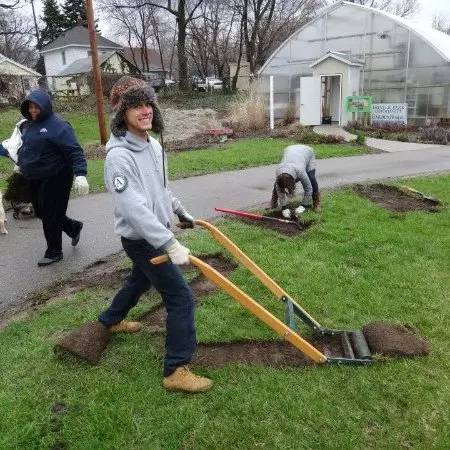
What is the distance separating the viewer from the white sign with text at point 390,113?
18391 millimetres

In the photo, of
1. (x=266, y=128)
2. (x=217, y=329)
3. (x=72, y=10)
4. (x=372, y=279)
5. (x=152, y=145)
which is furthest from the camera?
(x=72, y=10)

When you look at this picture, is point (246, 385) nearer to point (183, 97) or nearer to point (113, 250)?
point (113, 250)

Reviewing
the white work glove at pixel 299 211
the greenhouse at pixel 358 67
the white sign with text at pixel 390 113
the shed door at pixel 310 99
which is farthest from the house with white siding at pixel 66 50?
the white work glove at pixel 299 211

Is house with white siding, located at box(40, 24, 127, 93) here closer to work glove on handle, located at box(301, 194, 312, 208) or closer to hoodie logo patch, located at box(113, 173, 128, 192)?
work glove on handle, located at box(301, 194, 312, 208)

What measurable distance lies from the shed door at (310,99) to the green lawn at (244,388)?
1622 centimetres

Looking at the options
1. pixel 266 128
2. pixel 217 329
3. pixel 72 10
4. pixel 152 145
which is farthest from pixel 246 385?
pixel 72 10

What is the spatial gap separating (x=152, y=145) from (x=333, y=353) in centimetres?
202

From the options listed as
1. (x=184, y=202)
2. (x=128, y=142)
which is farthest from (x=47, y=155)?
(x=184, y=202)

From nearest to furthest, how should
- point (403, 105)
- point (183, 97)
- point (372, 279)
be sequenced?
1. point (372, 279)
2. point (403, 105)
3. point (183, 97)

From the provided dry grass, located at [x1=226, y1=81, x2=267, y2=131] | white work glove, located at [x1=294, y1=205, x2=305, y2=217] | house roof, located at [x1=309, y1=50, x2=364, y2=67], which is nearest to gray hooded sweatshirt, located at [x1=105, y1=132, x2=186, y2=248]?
white work glove, located at [x1=294, y1=205, x2=305, y2=217]

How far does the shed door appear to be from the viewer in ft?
65.1

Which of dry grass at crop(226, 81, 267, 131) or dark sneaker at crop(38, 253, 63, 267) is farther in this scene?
dry grass at crop(226, 81, 267, 131)

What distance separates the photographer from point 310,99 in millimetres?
19875

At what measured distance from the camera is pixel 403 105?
719 inches
